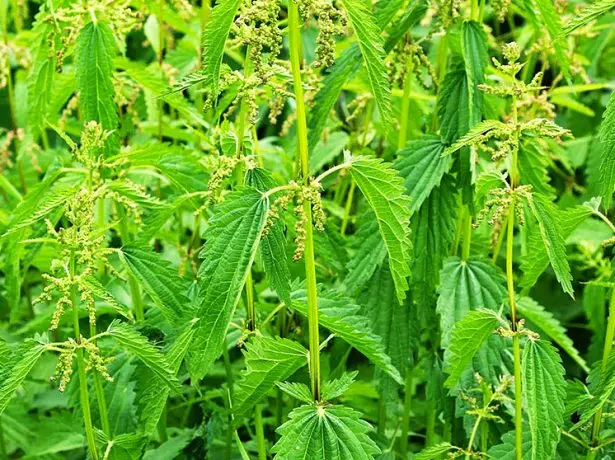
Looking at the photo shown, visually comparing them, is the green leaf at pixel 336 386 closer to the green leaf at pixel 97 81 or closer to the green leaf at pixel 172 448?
the green leaf at pixel 172 448

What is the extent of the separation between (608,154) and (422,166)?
590 mm

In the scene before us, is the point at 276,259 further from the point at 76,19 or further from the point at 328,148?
the point at 328,148

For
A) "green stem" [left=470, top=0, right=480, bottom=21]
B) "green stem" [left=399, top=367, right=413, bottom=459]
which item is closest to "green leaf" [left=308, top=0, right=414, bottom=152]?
"green stem" [left=470, top=0, right=480, bottom=21]

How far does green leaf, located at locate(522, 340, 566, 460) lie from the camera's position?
2.02 m

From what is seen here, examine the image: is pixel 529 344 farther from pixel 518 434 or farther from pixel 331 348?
pixel 331 348

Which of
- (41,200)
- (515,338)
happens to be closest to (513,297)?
(515,338)

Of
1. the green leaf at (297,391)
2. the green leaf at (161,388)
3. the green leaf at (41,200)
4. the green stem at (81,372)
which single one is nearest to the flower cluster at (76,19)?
the green leaf at (41,200)

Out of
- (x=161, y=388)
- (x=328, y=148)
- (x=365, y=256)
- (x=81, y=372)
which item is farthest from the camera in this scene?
(x=328, y=148)

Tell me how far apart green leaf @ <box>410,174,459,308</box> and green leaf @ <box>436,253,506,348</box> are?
0.04 metres

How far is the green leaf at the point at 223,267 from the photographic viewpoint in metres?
1.82

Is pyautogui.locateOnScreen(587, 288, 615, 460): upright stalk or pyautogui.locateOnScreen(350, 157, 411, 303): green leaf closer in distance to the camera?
pyautogui.locateOnScreen(350, 157, 411, 303): green leaf

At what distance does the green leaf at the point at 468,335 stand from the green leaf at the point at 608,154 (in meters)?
0.35

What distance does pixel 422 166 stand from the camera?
97.0 inches

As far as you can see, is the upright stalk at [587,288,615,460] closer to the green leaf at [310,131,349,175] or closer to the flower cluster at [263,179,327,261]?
the flower cluster at [263,179,327,261]
